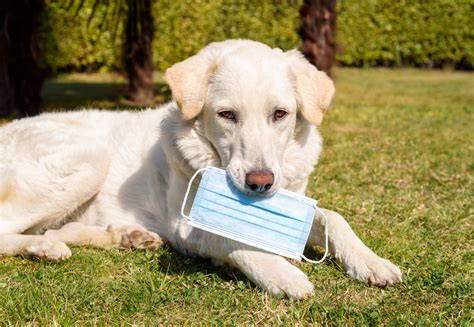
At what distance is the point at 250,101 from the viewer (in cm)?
340

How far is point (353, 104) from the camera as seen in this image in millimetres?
12602

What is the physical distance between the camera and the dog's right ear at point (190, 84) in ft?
11.7

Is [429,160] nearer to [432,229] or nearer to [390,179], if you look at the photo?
[390,179]

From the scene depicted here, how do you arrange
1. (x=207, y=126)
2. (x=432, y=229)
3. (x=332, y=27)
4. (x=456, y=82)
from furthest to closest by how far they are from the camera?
(x=456, y=82) → (x=332, y=27) → (x=432, y=229) → (x=207, y=126)

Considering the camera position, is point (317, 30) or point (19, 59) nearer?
point (19, 59)

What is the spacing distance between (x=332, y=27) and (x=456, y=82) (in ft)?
26.3

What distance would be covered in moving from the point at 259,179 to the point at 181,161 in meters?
0.73

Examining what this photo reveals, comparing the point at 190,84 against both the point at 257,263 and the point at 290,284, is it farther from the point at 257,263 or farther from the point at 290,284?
the point at 290,284

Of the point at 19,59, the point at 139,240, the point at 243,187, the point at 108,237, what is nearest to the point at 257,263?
the point at 243,187

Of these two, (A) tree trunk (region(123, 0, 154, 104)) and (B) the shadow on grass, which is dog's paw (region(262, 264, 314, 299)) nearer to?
(B) the shadow on grass

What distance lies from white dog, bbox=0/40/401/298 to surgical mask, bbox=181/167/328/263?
88 millimetres

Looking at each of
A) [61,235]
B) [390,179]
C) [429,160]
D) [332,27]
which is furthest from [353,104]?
[61,235]

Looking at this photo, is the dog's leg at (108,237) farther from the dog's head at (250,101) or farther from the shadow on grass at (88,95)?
the shadow on grass at (88,95)

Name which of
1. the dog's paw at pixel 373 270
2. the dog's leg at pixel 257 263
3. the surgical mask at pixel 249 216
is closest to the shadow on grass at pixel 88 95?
the dog's leg at pixel 257 263
